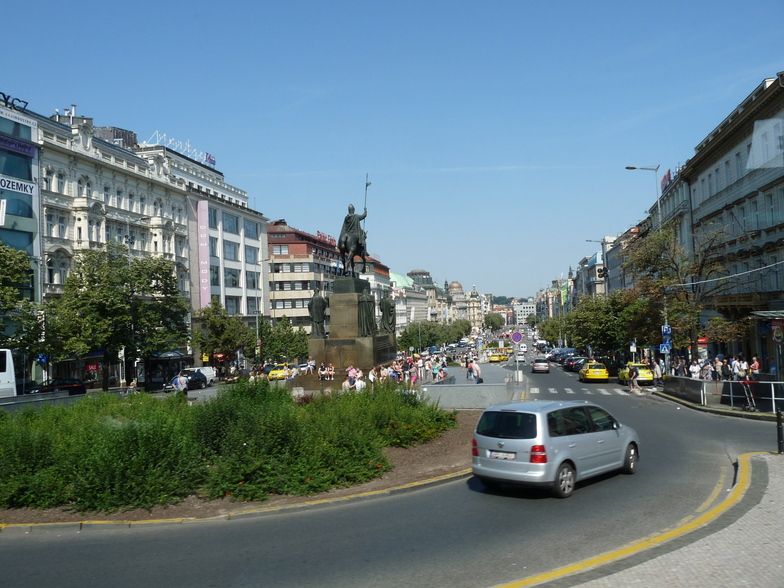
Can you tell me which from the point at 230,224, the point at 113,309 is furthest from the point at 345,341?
the point at 230,224

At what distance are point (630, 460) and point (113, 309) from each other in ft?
126

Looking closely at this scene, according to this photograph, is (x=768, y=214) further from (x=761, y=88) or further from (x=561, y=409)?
(x=561, y=409)

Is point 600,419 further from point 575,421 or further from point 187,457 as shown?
point 187,457

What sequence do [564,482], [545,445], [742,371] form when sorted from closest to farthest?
[545,445]
[564,482]
[742,371]

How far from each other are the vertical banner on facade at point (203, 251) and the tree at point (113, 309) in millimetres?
17827

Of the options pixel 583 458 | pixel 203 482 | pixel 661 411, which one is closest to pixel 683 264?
pixel 661 411

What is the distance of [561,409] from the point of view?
38.1 feet

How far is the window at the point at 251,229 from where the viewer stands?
80006 millimetres

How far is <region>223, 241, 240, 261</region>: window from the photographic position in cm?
7412

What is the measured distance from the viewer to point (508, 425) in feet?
37.5

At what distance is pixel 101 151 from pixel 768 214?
153ft

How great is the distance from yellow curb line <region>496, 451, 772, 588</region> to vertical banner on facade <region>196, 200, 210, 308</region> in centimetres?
6118

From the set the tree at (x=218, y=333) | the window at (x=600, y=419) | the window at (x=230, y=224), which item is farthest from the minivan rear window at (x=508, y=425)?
the window at (x=230, y=224)

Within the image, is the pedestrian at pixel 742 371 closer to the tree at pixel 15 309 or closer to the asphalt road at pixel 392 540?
the asphalt road at pixel 392 540
